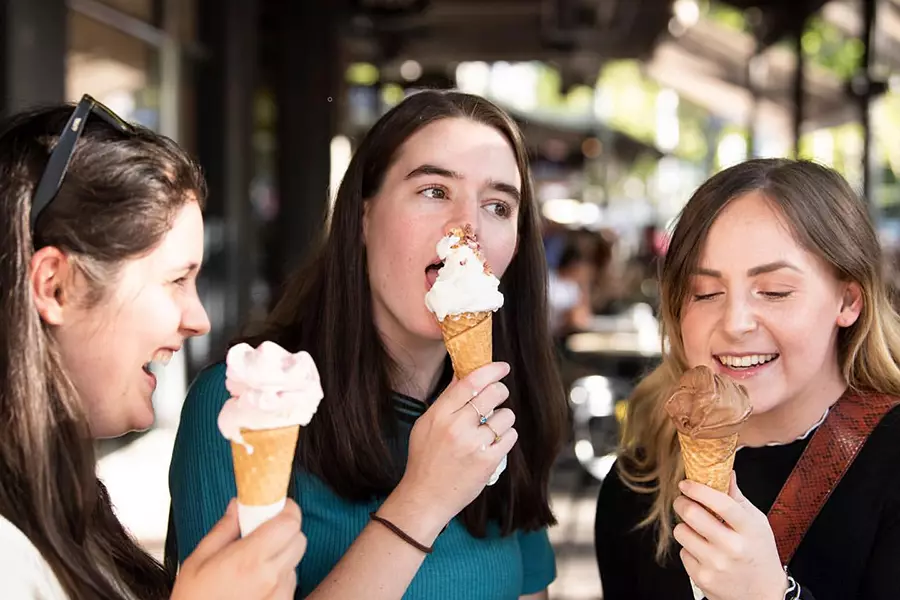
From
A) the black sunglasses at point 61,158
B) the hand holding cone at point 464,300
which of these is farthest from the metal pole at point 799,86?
the black sunglasses at point 61,158

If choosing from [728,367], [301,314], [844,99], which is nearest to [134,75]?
[844,99]

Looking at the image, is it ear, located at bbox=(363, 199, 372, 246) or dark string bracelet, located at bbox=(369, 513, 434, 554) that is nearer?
dark string bracelet, located at bbox=(369, 513, 434, 554)

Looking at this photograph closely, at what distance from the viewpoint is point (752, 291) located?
6.81ft

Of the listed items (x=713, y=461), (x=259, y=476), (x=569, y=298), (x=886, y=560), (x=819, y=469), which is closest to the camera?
(x=259, y=476)

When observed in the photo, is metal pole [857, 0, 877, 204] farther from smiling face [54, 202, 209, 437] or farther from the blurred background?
smiling face [54, 202, 209, 437]

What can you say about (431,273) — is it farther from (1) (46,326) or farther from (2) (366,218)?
(1) (46,326)

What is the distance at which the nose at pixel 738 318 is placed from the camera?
203cm

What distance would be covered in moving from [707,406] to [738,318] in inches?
12.8

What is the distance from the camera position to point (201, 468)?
1.99 metres

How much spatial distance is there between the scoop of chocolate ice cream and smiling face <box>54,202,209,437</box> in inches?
33.7

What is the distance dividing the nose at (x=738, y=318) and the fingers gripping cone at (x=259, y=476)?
961 mm

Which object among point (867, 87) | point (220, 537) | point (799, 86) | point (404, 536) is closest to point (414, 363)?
point (404, 536)

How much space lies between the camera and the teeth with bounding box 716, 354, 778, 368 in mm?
2096

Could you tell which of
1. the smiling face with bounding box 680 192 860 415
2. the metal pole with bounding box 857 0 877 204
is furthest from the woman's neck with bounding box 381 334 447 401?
the metal pole with bounding box 857 0 877 204
